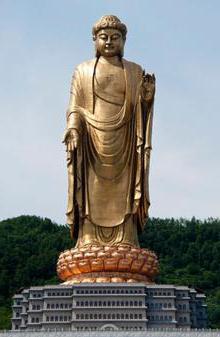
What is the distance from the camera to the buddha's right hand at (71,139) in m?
20.3

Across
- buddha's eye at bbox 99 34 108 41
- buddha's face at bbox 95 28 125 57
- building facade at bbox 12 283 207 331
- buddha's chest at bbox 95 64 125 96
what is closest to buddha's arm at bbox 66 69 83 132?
buddha's chest at bbox 95 64 125 96

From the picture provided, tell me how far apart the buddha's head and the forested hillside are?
1126cm

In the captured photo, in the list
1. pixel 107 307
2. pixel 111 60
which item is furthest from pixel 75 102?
pixel 107 307

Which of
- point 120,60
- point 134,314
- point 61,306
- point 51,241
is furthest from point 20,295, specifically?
point 51,241

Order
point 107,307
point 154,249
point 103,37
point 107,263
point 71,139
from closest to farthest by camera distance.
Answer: point 107,307 → point 107,263 → point 71,139 → point 103,37 → point 154,249

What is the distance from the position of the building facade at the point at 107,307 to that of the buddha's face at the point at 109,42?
5901 millimetres

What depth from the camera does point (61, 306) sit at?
61.6ft

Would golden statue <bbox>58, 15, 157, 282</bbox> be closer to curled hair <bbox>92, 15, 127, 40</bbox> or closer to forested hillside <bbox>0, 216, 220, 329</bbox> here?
curled hair <bbox>92, 15, 127, 40</bbox>

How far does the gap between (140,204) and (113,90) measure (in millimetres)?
2815

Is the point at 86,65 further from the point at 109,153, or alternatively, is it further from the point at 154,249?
the point at 154,249

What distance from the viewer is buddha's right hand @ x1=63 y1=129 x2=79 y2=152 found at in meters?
20.3

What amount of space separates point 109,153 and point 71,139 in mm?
957

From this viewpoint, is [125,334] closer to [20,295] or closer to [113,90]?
[20,295]

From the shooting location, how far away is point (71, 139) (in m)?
20.4
